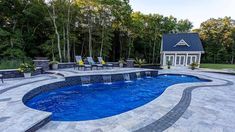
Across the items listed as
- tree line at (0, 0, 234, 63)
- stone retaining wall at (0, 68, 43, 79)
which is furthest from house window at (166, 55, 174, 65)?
stone retaining wall at (0, 68, 43, 79)

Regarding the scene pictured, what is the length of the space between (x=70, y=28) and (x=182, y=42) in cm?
1526

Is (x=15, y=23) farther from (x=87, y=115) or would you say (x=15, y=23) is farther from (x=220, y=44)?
(x=220, y=44)

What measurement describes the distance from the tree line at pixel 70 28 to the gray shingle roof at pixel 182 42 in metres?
2.94

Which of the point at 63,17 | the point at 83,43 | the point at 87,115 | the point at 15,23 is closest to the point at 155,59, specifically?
the point at 83,43

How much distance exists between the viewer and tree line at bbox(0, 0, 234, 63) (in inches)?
584

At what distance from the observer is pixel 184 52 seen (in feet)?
68.2

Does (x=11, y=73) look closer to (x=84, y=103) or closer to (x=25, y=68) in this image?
(x=25, y=68)

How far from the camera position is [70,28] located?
17.8 m

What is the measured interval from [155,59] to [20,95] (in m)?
25.2

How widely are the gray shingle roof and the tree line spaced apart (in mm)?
2940

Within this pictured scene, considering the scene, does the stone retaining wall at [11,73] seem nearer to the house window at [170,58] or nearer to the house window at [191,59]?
the house window at [170,58]

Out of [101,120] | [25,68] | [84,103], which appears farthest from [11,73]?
[101,120]

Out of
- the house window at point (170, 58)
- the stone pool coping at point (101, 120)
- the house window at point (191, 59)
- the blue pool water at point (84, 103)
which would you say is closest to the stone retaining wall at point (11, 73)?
the blue pool water at point (84, 103)

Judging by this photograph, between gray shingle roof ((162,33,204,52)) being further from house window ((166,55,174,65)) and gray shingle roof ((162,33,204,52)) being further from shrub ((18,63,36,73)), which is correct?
shrub ((18,63,36,73))
